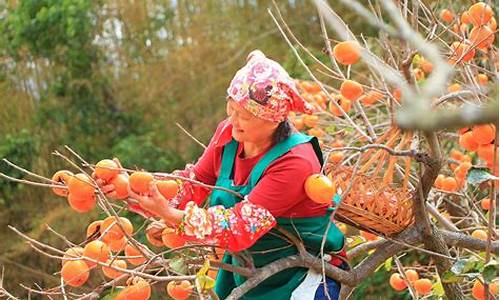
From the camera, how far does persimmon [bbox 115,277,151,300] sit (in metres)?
1.41

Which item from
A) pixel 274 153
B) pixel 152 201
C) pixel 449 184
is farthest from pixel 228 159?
pixel 449 184

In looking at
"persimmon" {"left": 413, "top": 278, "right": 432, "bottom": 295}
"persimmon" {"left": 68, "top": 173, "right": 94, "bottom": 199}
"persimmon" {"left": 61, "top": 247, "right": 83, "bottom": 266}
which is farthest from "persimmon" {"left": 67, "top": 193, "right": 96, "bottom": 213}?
"persimmon" {"left": 413, "top": 278, "right": 432, "bottom": 295}

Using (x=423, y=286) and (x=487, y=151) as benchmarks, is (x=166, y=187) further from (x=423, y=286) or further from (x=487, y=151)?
(x=423, y=286)

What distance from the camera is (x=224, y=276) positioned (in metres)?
1.80

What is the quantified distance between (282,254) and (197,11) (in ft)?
11.5

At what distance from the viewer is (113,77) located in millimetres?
4941

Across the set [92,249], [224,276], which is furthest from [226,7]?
[92,249]

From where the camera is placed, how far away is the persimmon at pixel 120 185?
1393 millimetres

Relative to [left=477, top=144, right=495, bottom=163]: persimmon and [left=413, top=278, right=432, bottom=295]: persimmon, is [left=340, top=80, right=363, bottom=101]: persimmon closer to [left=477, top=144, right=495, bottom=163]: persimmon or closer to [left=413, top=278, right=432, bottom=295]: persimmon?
[left=477, top=144, right=495, bottom=163]: persimmon

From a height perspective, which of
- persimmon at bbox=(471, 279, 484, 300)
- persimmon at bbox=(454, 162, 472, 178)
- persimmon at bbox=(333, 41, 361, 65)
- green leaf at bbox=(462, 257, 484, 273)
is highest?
persimmon at bbox=(333, 41, 361, 65)

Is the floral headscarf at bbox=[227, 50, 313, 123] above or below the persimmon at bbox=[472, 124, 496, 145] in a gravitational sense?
above

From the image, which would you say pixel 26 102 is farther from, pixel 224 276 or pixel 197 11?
pixel 224 276

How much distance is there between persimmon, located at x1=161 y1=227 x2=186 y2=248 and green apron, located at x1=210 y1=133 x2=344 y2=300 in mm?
153

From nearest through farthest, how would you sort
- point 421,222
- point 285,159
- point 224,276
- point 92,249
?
point 92,249 → point 285,159 → point 421,222 → point 224,276
